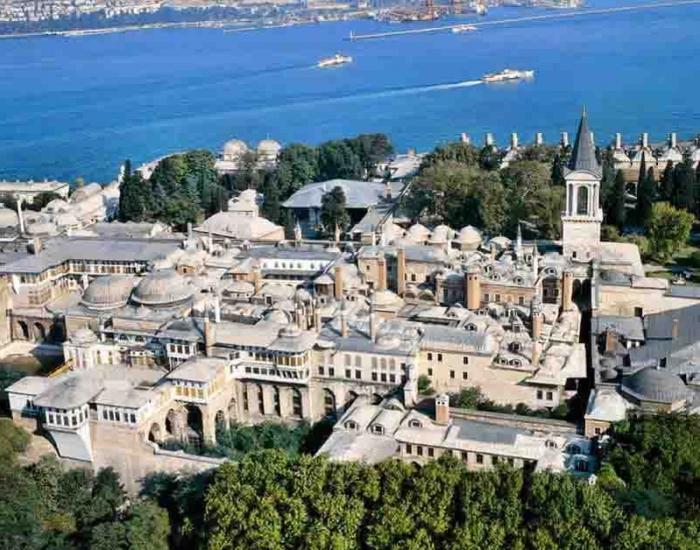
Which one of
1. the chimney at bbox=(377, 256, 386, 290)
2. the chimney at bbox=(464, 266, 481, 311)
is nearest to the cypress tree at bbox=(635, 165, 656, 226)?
the chimney at bbox=(464, 266, 481, 311)

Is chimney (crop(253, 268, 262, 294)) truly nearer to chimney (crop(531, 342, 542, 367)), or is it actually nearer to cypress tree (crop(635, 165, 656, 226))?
chimney (crop(531, 342, 542, 367))

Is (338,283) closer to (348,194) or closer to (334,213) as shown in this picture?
(334,213)

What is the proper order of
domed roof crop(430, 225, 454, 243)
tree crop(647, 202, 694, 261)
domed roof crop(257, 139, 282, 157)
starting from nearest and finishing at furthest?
domed roof crop(430, 225, 454, 243) → tree crop(647, 202, 694, 261) → domed roof crop(257, 139, 282, 157)

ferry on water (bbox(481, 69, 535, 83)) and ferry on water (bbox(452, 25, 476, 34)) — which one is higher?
ferry on water (bbox(452, 25, 476, 34))

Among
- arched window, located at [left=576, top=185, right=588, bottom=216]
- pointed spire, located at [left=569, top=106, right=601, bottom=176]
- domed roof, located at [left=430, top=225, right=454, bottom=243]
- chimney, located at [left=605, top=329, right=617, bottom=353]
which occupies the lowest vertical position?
chimney, located at [left=605, top=329, right=617, bottom=353]

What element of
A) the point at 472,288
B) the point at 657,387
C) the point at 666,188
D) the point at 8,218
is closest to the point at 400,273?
the point at 472,288

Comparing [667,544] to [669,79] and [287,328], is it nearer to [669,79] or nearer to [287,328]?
[287,328]

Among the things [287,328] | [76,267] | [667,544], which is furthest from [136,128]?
[667,544]
